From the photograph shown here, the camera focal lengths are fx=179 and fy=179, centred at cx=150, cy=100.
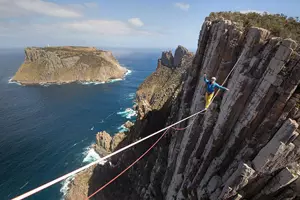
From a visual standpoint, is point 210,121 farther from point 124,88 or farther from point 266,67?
point 124,88

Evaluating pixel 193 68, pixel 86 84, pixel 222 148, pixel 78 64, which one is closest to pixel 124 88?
pixel 86 84

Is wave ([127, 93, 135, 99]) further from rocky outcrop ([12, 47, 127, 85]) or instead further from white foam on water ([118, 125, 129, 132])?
rocky outcrop ([12, 47, 127, 85])

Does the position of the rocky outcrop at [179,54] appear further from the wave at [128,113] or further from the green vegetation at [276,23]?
the green vegetation at [276,23]

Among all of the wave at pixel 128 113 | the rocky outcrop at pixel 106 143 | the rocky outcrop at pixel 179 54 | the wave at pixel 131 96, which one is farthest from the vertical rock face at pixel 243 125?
the rocky outcrop at pixel 179 54

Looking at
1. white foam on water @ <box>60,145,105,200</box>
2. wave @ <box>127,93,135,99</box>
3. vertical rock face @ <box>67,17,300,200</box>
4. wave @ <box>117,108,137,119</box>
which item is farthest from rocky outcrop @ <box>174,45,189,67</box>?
vertical rock face @ <box>67,17,300,200</box>

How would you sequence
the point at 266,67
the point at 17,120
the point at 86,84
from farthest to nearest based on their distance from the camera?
1. the point at 86,84
2. the point at 17,120
3. the point at 266,67

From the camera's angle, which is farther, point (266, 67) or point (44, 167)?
point (44, 167)
